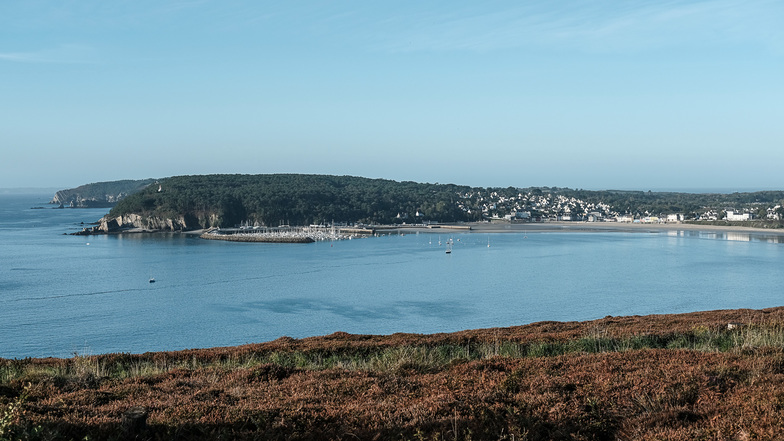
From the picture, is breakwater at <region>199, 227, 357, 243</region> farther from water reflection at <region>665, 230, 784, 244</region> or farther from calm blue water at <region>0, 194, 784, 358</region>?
water reflection at <region>665, 230, 784, 244</region>

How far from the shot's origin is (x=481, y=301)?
4006 centimetres

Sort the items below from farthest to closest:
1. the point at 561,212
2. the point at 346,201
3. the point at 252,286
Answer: the point at 561,212 < the point at 346,201 < the point at 252,286

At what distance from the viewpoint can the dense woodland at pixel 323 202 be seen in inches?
4299

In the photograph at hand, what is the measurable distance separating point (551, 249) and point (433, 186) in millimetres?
104289

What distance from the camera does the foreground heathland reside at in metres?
4.55

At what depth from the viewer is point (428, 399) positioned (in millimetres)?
5262

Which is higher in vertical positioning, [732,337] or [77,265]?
[732,337]

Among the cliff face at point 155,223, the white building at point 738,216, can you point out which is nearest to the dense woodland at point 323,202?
the cliff face at point 155,223

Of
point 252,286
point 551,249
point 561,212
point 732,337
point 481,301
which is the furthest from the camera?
point 561,212

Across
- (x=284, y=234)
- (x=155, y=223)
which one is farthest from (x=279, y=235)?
(x=155, y=223)

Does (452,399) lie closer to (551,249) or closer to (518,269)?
(518,269)

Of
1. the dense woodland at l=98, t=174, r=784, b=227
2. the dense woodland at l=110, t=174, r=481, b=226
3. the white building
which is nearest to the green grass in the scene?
the dense woodland at l=98, t=174, r=784, b=227

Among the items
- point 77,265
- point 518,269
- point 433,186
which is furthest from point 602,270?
point 433,186

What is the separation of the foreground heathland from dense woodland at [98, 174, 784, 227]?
335 ft
